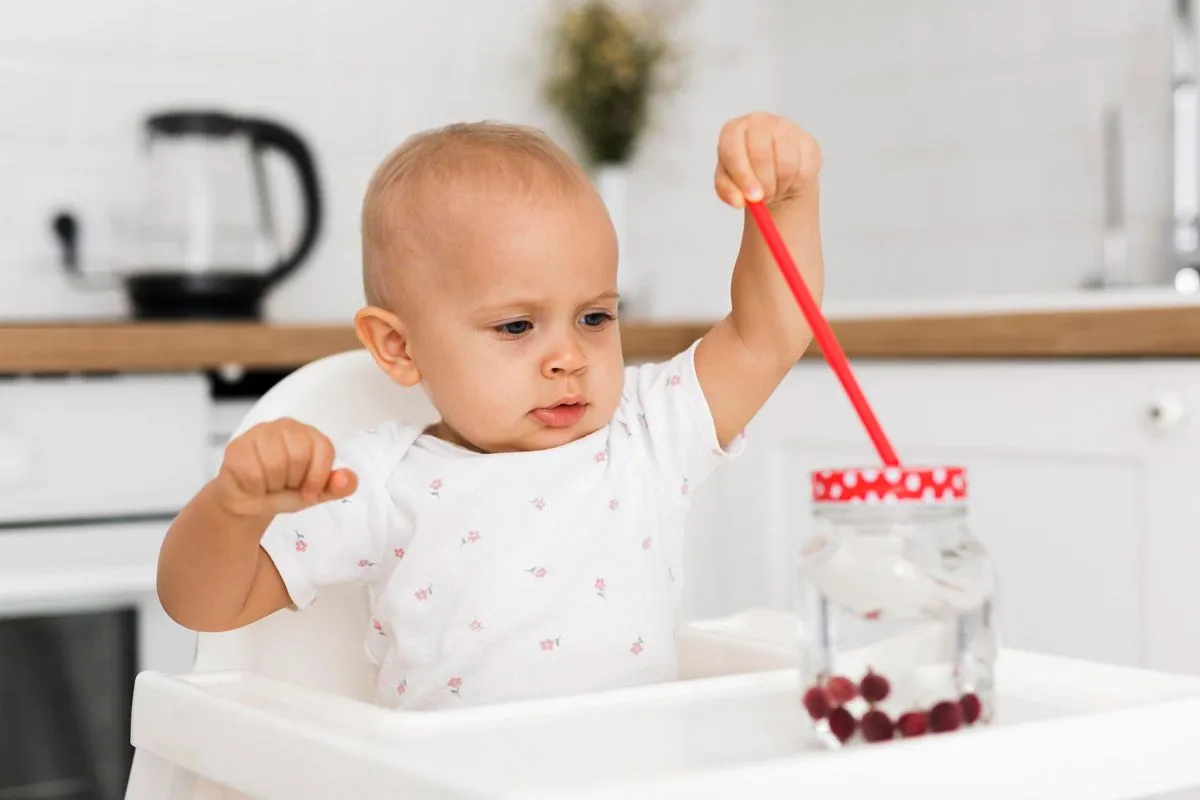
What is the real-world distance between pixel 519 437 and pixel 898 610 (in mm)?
404

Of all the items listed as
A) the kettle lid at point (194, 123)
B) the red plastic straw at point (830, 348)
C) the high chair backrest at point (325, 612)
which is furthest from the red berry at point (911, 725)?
the kettle lid at point (194, 123)

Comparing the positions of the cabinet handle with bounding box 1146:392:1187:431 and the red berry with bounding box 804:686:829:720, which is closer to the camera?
the red berry with bounding box 804:686:829:720

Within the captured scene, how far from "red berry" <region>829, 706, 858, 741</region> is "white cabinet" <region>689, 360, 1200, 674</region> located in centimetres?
98

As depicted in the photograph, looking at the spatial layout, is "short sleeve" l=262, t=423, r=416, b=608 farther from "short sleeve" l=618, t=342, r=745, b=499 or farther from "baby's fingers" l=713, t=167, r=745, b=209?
"baby's fingers" l=713, t=167, r=745, b=209

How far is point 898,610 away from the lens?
25.6 inches

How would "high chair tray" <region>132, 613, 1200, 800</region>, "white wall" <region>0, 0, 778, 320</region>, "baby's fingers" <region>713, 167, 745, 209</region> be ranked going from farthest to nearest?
"white wall" <region>0, 0, 778, 320</region> < "baby's fingers" <region>713, 167, 745, 209</region> < "high chair tray" <region>132, 613, 1200, 800</region>

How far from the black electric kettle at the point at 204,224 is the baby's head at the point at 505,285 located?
38.1 inches

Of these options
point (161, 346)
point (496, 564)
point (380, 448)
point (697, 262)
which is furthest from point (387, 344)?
point (697, 262)

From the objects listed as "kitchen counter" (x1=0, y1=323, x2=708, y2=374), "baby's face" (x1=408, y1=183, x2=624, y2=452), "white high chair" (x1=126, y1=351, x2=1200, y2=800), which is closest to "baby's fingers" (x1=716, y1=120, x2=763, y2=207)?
"baby's face" (x1=408, y1=183, x2=624, y2=452)

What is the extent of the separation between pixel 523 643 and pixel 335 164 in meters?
1.56

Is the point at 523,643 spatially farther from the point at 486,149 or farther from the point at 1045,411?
the point at 1045,411

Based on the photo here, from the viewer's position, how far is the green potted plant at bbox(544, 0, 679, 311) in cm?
247

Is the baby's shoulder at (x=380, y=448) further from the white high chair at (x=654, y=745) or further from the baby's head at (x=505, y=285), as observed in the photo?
the white high chair at (x=654, y=745)

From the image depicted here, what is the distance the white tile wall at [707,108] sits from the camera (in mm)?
2195
